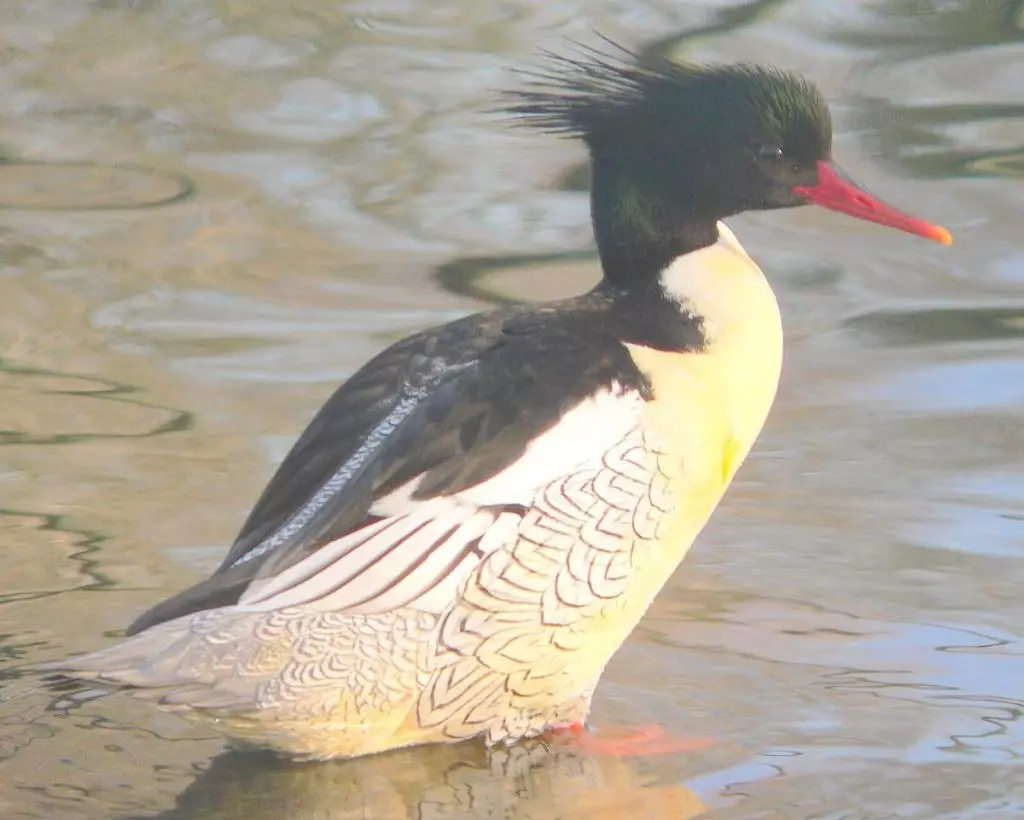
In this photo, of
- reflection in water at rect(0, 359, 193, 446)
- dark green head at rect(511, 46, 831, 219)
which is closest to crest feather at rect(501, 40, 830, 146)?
dark green head at rect(511, 46, 831, 219)

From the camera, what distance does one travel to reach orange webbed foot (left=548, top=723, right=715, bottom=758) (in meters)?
4.46

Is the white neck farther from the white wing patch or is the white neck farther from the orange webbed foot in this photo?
the orange webbed foot

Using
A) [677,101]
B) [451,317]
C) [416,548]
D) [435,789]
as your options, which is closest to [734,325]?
[677,101]

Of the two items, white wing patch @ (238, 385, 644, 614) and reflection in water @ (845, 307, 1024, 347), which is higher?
white wing patch @ (238, 385, 644, 614)

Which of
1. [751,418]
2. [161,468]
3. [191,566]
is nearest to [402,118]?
[161,468]

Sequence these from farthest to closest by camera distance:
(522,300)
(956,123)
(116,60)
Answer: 1. (116,60)
2. (956,123)
3. (522,300)

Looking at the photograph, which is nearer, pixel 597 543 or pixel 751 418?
pixel 597 543

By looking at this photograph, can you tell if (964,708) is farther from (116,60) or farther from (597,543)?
(116,60)

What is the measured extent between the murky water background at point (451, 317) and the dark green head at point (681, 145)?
3.47 feet

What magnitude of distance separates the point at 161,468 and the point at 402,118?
363 cm

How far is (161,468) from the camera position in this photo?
19.5 feet

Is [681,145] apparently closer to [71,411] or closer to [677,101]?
[677,101]

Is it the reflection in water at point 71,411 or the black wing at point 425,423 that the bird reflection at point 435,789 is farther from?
the reflection in water at point 71,411

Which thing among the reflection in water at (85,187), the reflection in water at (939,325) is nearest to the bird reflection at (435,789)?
the reflection in water at (939,325)
